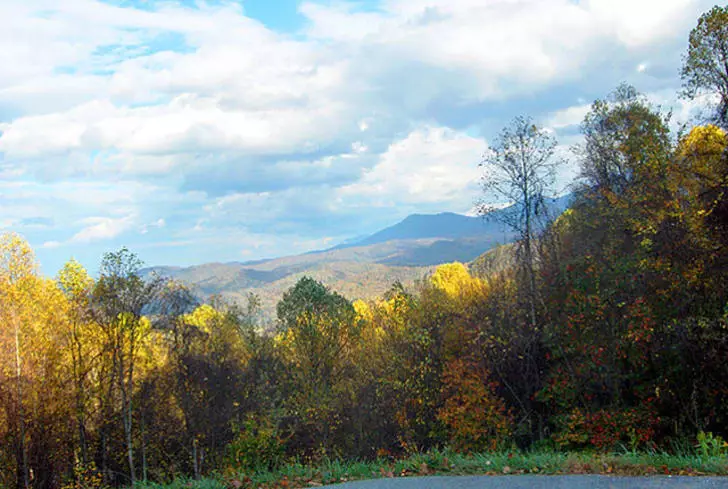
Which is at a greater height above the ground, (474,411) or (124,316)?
(124,316)

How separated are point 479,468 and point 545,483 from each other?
1390 mm

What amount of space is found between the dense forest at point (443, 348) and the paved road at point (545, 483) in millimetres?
8838

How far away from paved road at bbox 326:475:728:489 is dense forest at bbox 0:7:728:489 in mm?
8838

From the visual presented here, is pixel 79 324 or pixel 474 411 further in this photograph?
pixel 79 324

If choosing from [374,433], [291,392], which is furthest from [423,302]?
[291,392]

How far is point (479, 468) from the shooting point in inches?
381

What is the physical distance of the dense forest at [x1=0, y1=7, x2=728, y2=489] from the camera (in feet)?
72.2

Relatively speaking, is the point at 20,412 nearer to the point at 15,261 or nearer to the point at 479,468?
the point at 15,261

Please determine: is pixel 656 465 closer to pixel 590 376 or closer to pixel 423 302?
pixel 590 376

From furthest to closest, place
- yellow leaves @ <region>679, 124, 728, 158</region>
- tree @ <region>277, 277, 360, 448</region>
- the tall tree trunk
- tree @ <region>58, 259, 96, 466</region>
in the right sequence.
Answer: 1. tree @ <region>277, 277, 360, 448</region>
2. tree @ <region>58, 259, 96, 466</region>
3. the tall tree trunk
4. yellow leaves @ <region>679, 124, 728, 158</region>

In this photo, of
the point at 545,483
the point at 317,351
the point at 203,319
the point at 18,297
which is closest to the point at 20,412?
the point at 18,297

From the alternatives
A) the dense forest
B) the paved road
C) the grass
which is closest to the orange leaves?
the dense forest

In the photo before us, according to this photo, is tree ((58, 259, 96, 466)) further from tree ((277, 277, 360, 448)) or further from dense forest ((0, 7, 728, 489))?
tree ((277, 277, 360, 448))

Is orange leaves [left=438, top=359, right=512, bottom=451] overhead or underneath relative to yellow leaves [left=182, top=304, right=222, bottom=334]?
underneath
